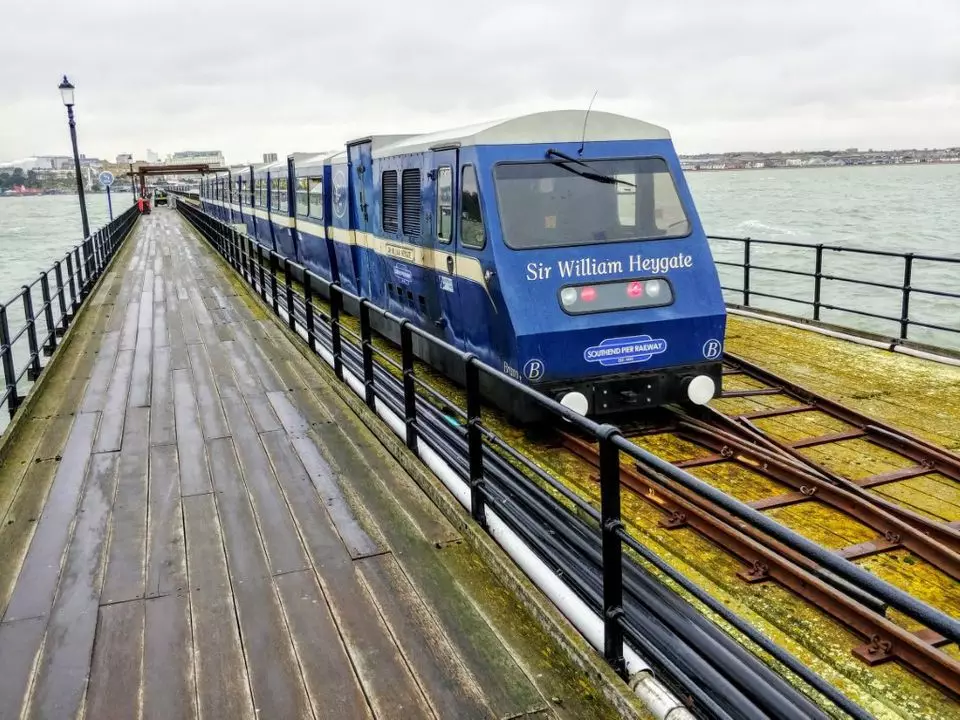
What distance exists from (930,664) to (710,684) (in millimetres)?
1401

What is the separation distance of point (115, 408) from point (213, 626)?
4.44 m

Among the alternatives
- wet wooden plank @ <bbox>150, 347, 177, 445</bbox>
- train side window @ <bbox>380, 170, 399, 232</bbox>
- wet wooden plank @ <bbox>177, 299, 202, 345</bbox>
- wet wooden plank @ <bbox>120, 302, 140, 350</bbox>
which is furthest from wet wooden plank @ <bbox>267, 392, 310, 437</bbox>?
wet wooden plank @ <bbox>120, 302, 140, 350</bbox>

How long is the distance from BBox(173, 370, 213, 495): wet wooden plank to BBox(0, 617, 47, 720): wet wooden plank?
1709 millimetres

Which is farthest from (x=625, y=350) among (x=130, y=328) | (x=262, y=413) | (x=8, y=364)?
(x=130, y=328)

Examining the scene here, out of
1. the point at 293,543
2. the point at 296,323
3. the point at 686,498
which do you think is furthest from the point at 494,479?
the point at 296,323

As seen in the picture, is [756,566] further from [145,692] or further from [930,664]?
[145,692]

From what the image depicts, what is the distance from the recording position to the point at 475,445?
471cm

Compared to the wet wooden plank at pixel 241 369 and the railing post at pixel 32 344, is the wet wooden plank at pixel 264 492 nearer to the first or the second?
the wet wooden plank at pixel 241 369

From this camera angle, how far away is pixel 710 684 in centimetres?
311

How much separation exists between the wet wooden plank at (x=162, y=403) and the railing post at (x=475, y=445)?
306cm

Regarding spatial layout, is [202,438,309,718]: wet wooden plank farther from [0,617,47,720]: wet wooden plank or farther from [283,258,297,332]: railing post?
[283,258,297,332]: railing post

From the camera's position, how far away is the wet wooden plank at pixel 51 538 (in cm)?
408

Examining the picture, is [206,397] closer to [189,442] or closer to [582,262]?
[189,442]

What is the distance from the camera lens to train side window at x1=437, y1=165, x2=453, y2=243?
810cm
